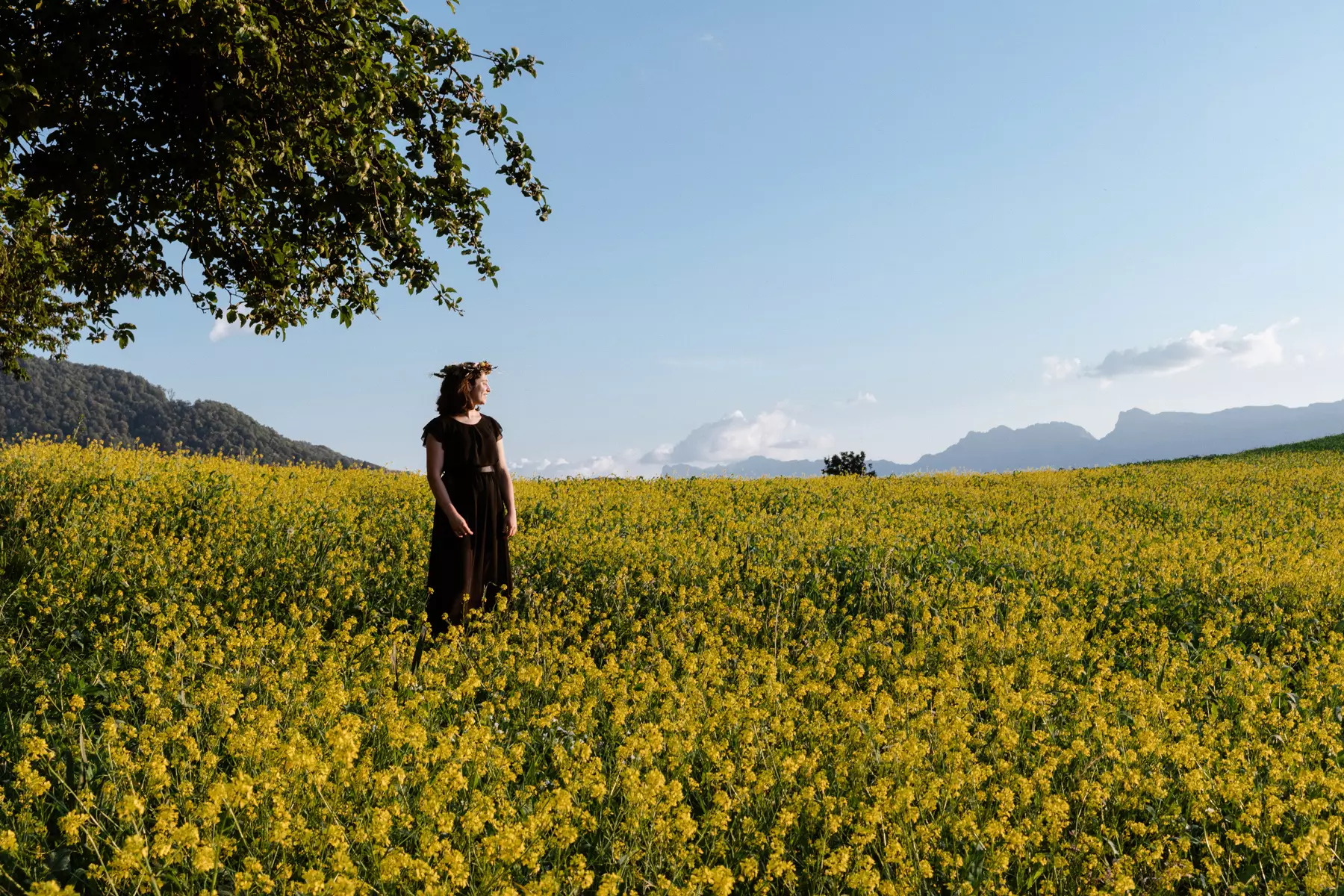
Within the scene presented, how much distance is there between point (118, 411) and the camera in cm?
10169

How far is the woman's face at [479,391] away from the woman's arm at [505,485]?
0.44m

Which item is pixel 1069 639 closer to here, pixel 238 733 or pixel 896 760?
pixel 896 760

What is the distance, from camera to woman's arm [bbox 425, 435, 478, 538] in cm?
728

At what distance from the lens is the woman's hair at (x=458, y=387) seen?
748 centimetres

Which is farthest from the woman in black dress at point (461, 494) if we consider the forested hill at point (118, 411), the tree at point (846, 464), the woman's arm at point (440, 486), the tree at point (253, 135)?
the forested hill at point (118, 411)

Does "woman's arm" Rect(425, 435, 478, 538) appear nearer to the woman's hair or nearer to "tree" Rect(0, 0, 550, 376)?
the woman's hair

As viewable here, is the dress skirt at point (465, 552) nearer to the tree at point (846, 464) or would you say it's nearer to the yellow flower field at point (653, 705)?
the yellow flower field at point (653, 705)

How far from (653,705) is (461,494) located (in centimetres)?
277

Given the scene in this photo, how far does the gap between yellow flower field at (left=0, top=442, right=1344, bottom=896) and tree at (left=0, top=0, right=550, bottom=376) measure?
3649mm

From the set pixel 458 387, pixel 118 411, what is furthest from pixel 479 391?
pixel 118 411

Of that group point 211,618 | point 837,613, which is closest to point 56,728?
point 211,618

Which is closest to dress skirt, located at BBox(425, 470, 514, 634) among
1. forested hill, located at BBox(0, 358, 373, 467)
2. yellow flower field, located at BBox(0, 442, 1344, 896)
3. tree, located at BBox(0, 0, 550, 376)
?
yellow flower field, located at BBox(0, 442, 1344, 896)

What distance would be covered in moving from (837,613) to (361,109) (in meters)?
7.23

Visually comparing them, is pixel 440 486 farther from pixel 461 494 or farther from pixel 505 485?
pixel 505 485
